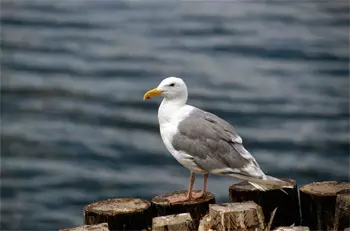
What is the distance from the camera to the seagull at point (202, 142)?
→ 9.59 ft

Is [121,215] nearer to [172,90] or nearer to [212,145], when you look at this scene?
[212,145]

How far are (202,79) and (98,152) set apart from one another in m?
1.37

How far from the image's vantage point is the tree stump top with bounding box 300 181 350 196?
2804 mm

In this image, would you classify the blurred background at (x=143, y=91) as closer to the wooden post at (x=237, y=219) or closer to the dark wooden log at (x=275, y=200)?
the dark wooden log at (x=275, y=200)

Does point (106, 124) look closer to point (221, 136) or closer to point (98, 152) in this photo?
point (98, 152)

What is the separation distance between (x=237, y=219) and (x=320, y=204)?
0.57 metres

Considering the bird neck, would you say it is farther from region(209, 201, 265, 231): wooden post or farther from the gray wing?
region(209, 201, 265, 231): wooden post

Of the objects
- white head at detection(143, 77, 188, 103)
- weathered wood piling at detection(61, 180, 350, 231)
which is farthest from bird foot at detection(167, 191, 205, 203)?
white head at detection(143, 77, 188, 103)

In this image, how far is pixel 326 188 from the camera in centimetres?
286

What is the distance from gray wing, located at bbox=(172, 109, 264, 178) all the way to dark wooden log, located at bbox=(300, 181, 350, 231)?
0.23 meters

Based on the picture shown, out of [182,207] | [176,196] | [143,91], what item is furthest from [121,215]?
[143,91]

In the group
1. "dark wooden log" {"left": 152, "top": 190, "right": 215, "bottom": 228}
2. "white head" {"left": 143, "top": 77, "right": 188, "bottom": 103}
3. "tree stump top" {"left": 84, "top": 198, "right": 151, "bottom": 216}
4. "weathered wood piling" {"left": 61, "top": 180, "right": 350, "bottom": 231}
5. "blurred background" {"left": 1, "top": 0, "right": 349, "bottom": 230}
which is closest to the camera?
"weathered wood piling" {"left": 61, "top": 180, "right": 350, "bottom": 231}

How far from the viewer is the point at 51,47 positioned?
8312mm

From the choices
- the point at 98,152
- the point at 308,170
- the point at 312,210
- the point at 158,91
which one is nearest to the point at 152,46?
the point at 98,152
